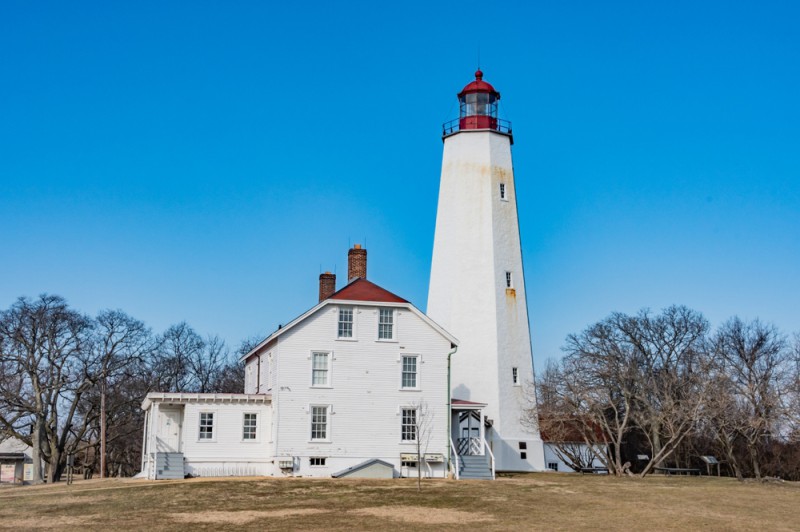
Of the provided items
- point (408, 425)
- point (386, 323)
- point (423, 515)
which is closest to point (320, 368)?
point (386, 323)

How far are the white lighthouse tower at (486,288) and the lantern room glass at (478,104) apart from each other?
12 cm

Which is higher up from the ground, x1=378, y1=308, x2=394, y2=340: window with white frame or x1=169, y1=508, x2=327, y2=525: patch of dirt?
x1=378, y1=308, x2=394, y2=340: window with white frame

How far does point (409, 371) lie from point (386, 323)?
2.25 meters

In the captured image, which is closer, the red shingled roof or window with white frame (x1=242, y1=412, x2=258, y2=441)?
window with white frame (x1=242, y1=412, x2=258, y2=441)

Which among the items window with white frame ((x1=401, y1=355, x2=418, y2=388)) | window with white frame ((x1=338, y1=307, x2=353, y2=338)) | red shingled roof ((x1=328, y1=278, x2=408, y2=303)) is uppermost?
red shingled roof ((x1=328, y1=278, x2=408, y2=303))

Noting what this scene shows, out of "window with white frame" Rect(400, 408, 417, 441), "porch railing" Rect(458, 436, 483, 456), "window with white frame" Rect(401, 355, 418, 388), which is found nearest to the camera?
"window with white frame" Rect(400, 408, 417, 441)

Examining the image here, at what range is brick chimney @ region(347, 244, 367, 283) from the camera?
41094mm

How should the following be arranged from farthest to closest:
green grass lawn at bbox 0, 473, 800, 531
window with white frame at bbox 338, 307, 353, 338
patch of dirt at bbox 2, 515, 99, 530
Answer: window with white frame at bbox 338, 307, 353, 338
green grass lawn at bbox 0, 473, 800, 531
patch of dirt at bbox 2, 515, 99, 530

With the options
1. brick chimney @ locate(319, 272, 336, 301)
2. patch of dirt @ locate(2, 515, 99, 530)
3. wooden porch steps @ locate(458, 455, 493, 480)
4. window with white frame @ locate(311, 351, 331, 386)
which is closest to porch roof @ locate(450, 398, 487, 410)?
wooden porch steps @ locate(458, 455, 493, 480)

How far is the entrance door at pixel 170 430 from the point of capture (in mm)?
36562

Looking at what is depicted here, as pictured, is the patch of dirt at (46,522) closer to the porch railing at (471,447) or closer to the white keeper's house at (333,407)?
the white keeper's house at (333,407)

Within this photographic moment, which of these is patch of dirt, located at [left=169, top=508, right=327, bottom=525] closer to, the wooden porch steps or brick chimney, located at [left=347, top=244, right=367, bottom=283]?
the wooden porch steps

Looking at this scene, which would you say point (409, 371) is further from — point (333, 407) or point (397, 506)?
point (397, 506)

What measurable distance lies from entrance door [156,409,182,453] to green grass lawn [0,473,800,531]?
388 centimetres
